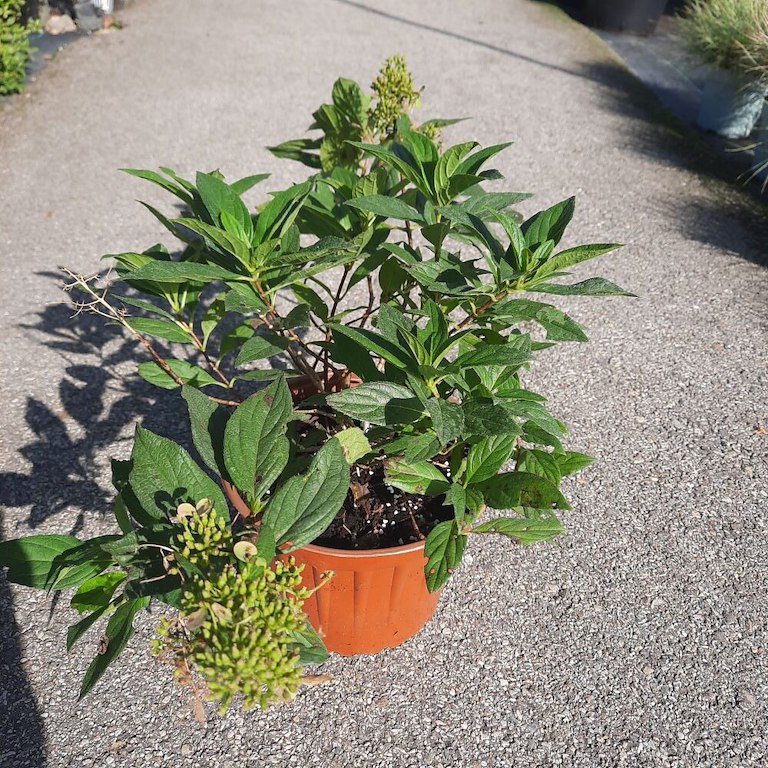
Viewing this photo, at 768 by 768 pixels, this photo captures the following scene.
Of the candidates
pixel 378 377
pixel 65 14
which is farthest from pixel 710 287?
pixel 65 14

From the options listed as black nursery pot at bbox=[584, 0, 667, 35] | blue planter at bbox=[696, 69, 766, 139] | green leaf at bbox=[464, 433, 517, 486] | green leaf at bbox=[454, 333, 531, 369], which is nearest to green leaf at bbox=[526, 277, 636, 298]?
green leaf at bbox=[454, 333, 531, 369]

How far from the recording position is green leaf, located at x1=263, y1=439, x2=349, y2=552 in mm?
1275

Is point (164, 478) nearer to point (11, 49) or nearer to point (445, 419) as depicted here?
point (445, 419)

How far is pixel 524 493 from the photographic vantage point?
1450 millimetres

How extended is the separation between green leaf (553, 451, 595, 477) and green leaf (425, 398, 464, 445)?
45cm

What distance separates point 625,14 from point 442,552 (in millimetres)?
7690

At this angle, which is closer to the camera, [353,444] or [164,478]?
[164,478]

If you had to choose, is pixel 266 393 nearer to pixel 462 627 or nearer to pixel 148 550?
pixel 148 550

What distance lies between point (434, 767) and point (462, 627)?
424 millimetres

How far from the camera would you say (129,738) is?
1.79m

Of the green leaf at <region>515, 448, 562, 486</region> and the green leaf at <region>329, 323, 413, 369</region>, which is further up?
the green leaf at <region>329, 323, 413, 369</region>

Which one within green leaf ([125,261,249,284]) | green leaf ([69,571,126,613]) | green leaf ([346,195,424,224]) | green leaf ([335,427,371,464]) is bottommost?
green leaf ([69,571,126,613])

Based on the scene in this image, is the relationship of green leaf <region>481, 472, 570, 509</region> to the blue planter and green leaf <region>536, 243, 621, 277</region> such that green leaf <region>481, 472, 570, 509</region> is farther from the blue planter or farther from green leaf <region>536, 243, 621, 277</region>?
the blue planter

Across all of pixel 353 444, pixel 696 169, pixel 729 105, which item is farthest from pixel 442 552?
pixel 729 105
